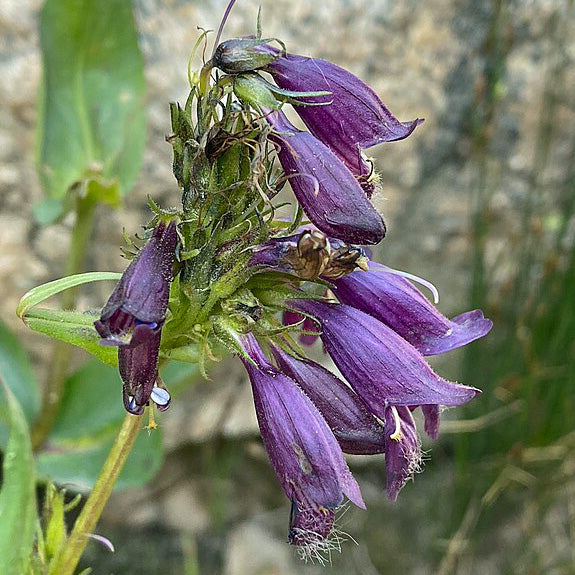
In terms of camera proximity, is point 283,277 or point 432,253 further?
point 432,253

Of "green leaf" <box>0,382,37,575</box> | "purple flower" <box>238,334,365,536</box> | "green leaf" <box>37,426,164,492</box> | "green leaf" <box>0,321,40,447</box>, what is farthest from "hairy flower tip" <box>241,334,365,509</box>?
"green leaf" <box>0,321,40,447</box>

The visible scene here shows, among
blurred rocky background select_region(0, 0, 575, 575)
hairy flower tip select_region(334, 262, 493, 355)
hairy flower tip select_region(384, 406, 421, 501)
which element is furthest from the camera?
blurred rocky background select_region(0, 0, 575, 575)

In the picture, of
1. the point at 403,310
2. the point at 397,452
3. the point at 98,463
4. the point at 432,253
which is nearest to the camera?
the point at 397,452

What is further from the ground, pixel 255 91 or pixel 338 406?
pixel 255 91

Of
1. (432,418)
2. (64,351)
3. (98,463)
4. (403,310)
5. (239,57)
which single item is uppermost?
(239,57)

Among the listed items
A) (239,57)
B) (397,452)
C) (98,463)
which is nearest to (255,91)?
(239,57)

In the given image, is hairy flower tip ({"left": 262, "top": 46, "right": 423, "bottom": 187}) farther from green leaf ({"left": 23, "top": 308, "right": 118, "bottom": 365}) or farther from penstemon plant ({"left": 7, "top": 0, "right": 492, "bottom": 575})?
green leaf ({"left": 23, "top": 308, "right": 118, "bottom": 365})

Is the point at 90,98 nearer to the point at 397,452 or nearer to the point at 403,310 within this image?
the point at 403,310

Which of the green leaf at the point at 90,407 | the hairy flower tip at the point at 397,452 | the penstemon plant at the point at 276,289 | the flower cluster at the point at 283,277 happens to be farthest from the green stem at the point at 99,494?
the green leaf at the point at 90,407
